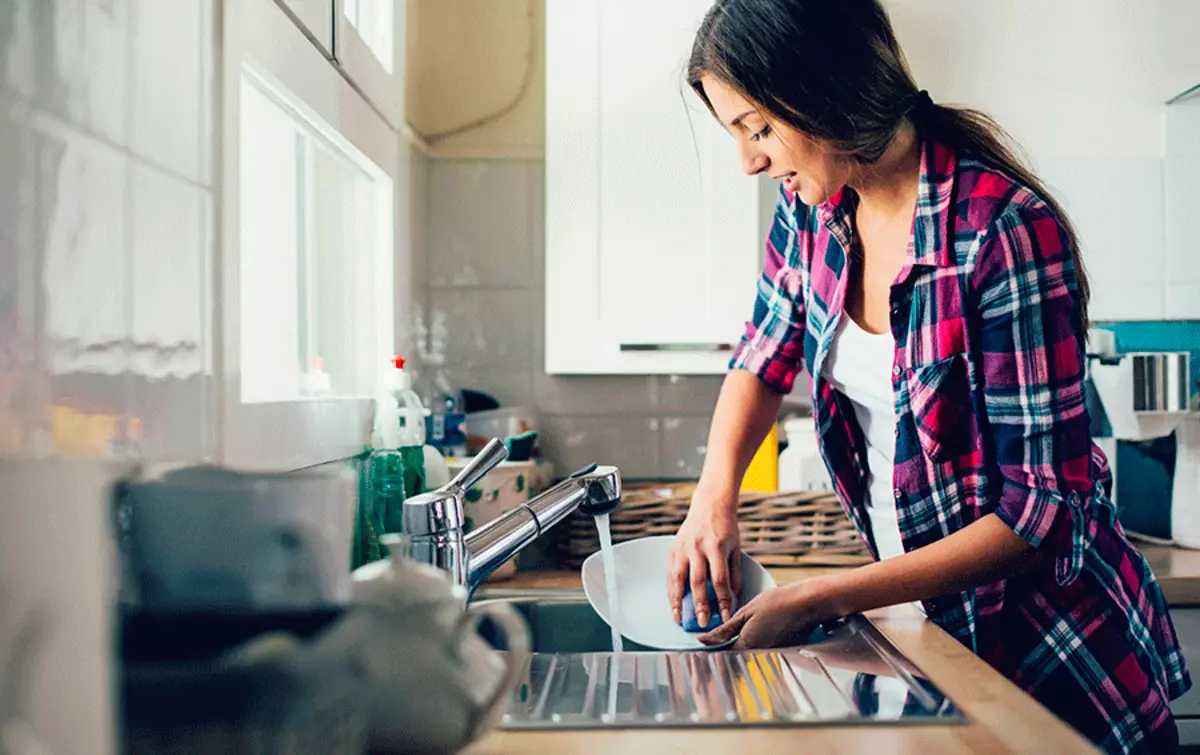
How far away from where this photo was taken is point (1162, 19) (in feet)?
6.43

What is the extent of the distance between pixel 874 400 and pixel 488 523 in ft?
1.60

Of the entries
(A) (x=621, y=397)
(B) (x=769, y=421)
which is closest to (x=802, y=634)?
(B) (x=769, y=421)

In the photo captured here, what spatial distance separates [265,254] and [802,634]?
74 centimetres

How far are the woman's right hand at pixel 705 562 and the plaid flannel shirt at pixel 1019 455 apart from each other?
0.63ft

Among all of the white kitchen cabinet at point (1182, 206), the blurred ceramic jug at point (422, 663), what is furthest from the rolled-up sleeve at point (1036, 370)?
the white kitchen cabinet at point (1182, 206)

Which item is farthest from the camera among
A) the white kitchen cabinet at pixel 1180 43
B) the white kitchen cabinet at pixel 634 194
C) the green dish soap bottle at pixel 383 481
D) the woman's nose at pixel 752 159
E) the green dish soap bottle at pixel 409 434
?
the white kitchen cabinet at pixel 1180 43

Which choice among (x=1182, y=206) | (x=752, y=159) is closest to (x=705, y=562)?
(x=752, y=159)

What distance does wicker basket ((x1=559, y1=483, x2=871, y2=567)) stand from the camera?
1.66m

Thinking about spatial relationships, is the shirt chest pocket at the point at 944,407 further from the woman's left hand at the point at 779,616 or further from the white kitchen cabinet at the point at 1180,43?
the white kitchen cabinet at the point at 1180,43

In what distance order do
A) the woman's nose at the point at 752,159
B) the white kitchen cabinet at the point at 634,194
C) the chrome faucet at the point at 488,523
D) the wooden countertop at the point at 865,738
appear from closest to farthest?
the wooden countertop at the point at 865,738 < the chrome faucet at the point at 488,523 < the woman's nose at the point at 752,159 < the white kitchen cabinet at the point at 634,194

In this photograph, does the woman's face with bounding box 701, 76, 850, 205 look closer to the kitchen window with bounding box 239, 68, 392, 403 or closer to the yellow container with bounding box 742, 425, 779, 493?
the kitchen window with bounding box 239, 68, 392, 403

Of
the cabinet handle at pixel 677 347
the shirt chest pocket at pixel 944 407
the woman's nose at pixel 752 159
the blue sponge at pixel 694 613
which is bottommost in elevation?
the blue sponge at pixel 694 613

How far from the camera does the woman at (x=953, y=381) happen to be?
3.27 ft

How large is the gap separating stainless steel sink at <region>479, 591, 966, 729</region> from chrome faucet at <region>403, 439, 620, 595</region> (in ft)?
0.37
